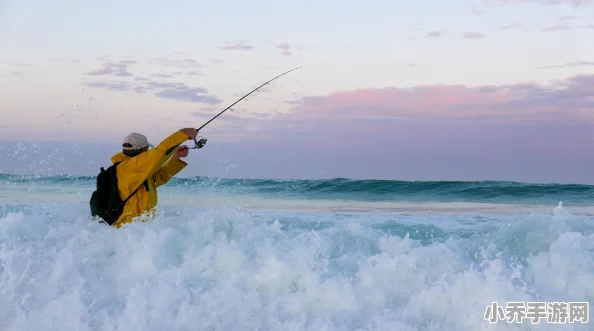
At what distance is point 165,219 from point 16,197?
11.0m

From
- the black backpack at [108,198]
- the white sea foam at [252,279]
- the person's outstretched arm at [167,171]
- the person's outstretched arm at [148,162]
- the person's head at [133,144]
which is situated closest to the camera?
the white sea foam at [252,279]

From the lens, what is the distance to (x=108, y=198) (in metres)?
→ 5.21

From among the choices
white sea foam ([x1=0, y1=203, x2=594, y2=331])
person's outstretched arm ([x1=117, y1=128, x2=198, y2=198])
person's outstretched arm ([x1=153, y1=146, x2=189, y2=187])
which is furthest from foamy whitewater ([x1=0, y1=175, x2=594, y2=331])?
person's outstretched arm ([x1=117, y1=128, x2=198, y2=198])

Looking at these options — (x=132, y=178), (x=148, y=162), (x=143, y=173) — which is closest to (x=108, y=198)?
(x=132, y=178)

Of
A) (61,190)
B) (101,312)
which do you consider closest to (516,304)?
(101,312)

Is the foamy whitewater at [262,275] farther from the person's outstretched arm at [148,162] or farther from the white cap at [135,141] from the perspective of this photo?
the white cap at [135,141]

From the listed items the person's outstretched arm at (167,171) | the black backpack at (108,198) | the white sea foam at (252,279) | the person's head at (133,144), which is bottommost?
the white sea foam at (252,279)

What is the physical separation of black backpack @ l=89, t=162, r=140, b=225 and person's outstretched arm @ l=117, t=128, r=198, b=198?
6 cm

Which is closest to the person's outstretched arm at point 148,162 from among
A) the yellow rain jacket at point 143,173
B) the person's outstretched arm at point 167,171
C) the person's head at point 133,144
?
the yellow rain jacket at point 143,173

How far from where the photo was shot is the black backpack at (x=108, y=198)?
5.13m

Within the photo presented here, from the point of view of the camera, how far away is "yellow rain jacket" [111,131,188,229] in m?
4.93

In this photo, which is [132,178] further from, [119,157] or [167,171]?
[167,171]

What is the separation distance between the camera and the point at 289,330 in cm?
436

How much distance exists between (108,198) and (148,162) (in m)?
0.56
